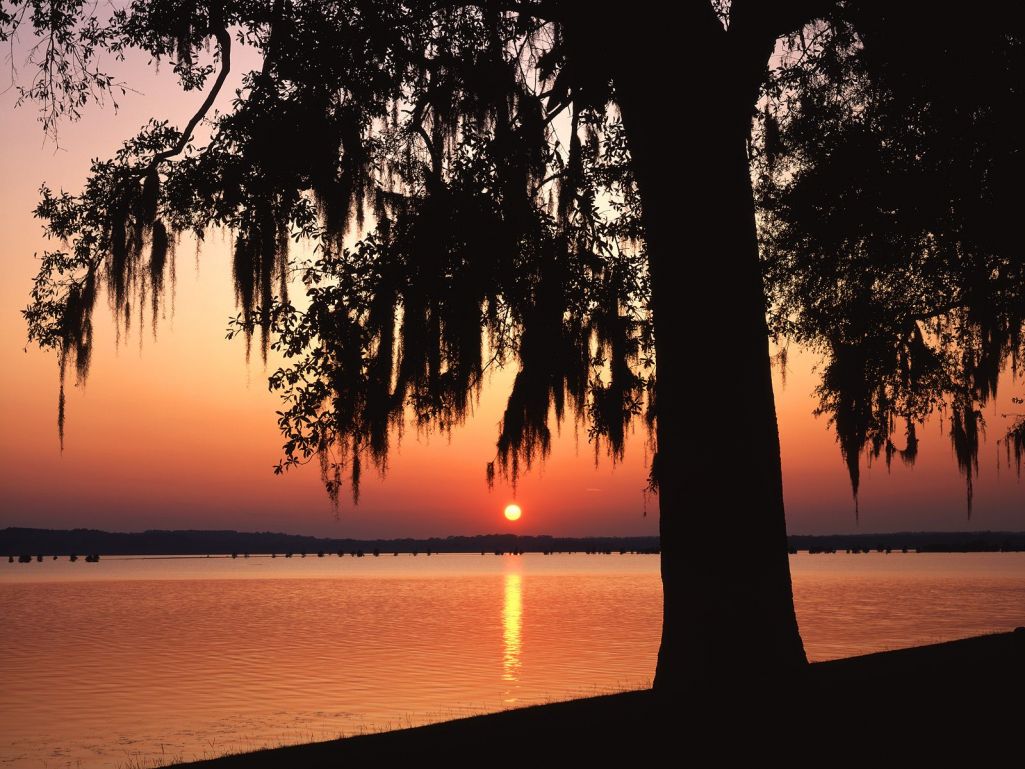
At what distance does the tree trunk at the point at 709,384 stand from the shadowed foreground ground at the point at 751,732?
207 mm

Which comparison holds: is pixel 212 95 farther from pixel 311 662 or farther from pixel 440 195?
pixel 311 662

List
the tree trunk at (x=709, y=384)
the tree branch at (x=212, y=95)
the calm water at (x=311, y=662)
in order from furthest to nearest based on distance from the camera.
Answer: the calm water at (x=311, y=662) < the tree branch at (x=212, y=95) < the tree trunk at (x=709, y=384)

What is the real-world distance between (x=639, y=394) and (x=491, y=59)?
342cm

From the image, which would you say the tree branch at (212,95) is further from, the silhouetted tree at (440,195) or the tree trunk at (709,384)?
the tree trunk at (709,384)

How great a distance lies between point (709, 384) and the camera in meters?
6.10

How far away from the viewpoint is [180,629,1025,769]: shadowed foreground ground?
5492 millimetres

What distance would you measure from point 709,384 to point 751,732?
1.96 m

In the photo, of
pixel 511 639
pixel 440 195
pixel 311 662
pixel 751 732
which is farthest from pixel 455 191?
pixel 511 639

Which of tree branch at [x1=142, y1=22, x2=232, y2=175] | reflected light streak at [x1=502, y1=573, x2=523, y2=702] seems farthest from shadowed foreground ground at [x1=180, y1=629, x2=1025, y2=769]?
reflected light streak at [x1=502, y1=573, x2=523, y2=702]

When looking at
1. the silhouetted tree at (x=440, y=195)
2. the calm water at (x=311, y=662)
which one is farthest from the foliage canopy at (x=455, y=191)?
the calm water at (x=311, y=662)

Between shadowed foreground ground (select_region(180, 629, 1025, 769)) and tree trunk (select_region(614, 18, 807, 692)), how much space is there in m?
0.21

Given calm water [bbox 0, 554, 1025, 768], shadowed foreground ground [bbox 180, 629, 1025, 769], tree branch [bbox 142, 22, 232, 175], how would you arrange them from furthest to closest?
calm water [bbox 0, 554, 1025, 768] < tree branch [bbox 142, 22, 232, 175] < shadowed foreground ground [bbox 180, 629, 1025, 769]

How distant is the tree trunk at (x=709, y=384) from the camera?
19.6 feet

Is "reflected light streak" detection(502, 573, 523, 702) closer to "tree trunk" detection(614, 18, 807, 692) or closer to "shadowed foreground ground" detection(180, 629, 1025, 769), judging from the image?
"shadowed foreground ground" detection(180, 629, 1025, 769)
